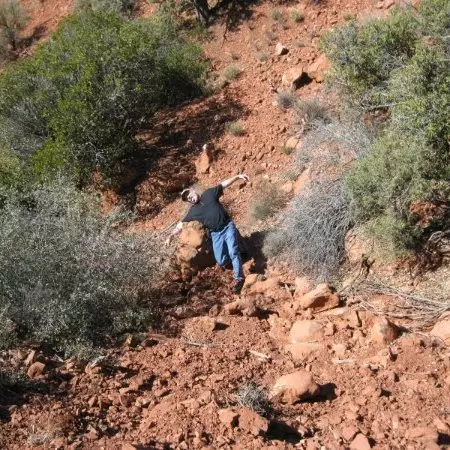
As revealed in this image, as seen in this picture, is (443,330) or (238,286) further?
(238,286)

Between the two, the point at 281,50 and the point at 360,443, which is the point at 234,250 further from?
the point at 281,50

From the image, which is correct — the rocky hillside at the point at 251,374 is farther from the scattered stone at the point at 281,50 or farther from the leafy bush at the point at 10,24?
the leafy bush at the point at 10,24

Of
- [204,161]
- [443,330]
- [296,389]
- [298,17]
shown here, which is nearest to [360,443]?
[296,389]

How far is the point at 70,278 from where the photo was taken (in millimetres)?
6375

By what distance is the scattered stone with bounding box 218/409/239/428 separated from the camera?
4289 mm

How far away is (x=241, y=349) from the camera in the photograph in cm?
571

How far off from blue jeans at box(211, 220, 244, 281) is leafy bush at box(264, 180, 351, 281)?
1.46ft

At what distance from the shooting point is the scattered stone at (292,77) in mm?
10602

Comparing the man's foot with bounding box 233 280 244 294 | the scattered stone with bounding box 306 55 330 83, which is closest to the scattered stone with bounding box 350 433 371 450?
the man's foot with bounding box 233 280 244 294

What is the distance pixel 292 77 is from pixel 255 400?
7.23 meters

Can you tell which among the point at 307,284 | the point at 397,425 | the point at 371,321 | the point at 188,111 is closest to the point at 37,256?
the point at 307,284

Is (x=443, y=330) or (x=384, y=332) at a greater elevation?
(x=384, y=332)

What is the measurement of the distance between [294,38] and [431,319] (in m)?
7.78

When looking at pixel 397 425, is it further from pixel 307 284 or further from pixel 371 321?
pixel 307 284
